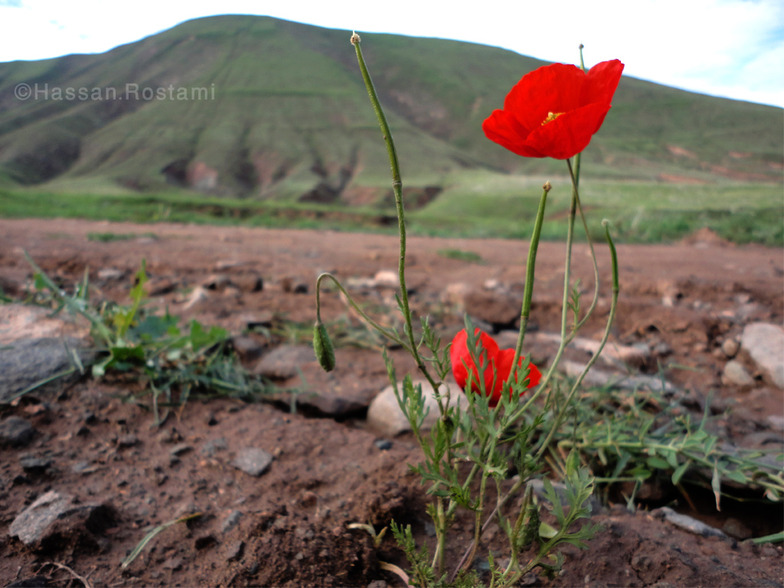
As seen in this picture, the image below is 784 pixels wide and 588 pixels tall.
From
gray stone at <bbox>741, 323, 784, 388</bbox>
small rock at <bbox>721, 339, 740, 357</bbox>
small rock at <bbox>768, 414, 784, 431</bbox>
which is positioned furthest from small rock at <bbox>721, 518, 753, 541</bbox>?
small rock at <bbox>721, 339, 740, 357</bbox>

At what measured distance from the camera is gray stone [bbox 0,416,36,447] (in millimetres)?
1335

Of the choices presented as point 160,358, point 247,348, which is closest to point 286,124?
point 247,348

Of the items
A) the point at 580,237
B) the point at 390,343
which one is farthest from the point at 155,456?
the point at 580,237

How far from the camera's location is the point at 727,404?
2025 mm

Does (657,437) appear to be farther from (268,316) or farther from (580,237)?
(580,237)

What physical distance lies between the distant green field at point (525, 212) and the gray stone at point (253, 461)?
21.9 feet

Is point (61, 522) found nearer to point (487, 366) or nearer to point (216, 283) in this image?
point (487, 366)

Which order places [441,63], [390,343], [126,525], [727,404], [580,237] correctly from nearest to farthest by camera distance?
[126,525], [727,404], [390,343], [580,237], [441,63]

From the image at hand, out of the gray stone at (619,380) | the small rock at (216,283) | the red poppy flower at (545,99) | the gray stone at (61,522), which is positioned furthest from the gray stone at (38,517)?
the small rock at (216,283)

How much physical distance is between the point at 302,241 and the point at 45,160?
31.9 m

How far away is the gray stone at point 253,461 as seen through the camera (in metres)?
1.40

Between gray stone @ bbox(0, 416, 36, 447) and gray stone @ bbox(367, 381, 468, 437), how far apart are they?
994 millimetres

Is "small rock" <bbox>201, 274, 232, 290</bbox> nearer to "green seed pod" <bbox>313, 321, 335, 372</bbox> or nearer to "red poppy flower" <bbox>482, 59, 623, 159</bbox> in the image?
"green seed pod" <bbox>313, 321, 335, 372</bbox>

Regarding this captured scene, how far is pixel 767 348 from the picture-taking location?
2.33 meters
